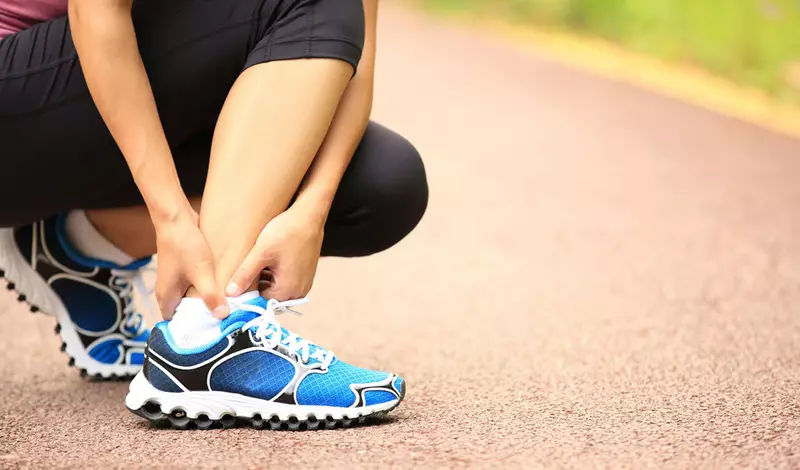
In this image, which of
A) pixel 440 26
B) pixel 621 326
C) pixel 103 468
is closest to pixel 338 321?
pixel 621 326

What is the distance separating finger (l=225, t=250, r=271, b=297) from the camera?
1.29 m

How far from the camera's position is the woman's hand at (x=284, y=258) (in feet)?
4.27


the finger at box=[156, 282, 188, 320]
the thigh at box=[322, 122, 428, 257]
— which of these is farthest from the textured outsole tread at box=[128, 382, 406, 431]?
the thigh at box=[322, 122, 428, 257]

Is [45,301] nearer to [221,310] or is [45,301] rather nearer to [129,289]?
[129,289]

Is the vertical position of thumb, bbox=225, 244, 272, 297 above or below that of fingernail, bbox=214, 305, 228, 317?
above

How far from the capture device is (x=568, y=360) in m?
1.81

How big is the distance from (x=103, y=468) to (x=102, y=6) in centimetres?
52

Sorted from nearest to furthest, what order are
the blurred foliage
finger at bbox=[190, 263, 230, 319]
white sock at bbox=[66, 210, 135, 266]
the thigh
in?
finger at bbox=[190, 263, 230, 319], the thigh, white sock at bbox=[66, 210, 135, 266], the blurred foliage

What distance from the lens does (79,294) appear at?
1.68 metres

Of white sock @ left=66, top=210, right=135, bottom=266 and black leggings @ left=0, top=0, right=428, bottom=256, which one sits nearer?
black leggings @ left=0, top=0, right=428, bottom=256

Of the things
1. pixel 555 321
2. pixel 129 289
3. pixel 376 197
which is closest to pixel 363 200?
pixel 376 197

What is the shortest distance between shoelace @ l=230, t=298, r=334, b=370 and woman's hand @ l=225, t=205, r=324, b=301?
1cm

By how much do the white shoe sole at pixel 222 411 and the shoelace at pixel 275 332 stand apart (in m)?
0.06

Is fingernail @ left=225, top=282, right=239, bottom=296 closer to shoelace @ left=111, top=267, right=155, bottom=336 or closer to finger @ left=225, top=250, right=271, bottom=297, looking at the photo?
finger @ left=225, top=250, right=271, bottom=297
